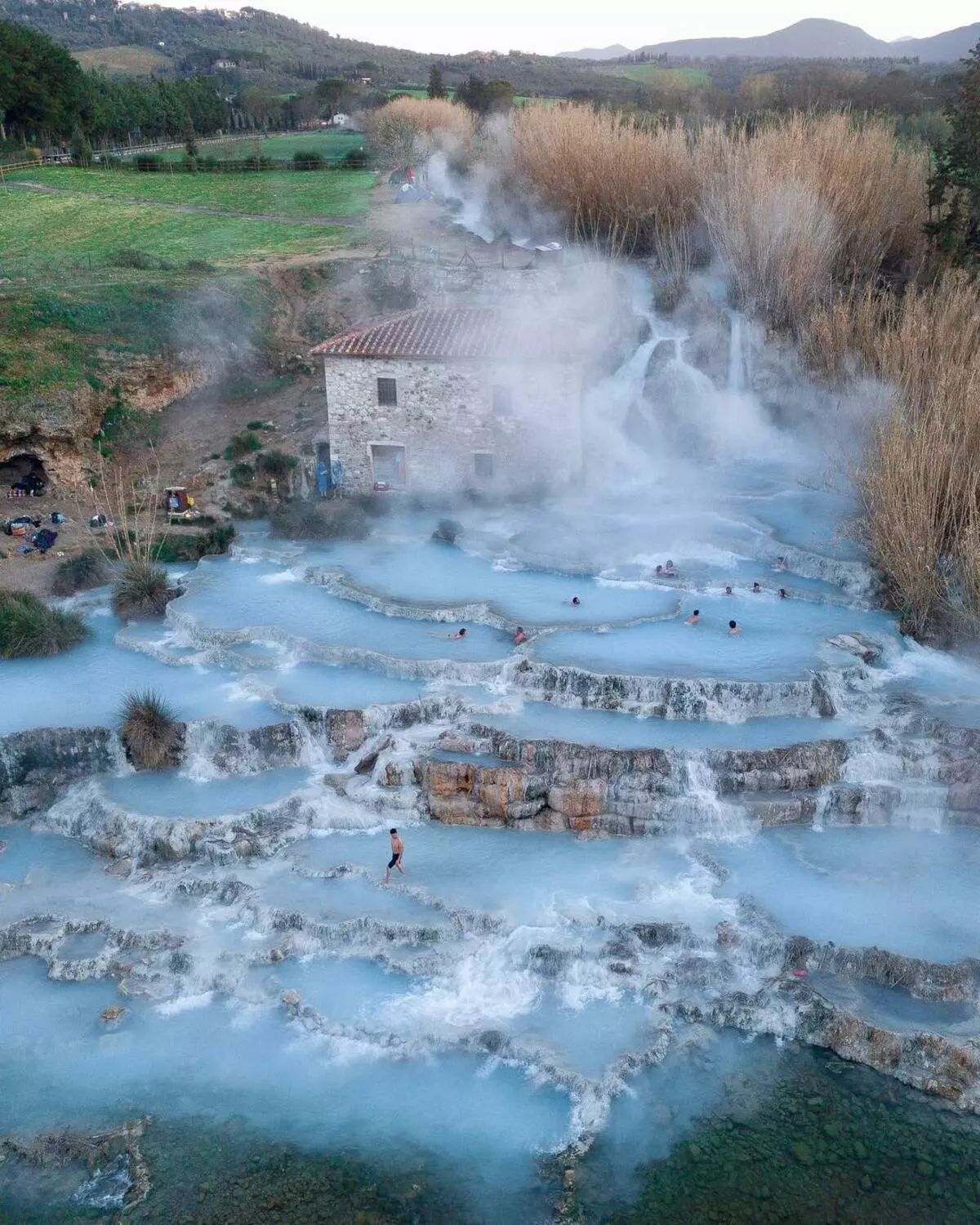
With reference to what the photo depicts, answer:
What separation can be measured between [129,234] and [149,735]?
2838 centimetres

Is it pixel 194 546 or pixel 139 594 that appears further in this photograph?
pixel 194 546

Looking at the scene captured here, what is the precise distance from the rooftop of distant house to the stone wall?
243 millimetres

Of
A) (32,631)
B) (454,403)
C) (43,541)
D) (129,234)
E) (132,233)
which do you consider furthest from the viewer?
(132,233)

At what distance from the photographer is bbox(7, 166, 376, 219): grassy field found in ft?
143

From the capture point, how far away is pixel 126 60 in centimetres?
10175

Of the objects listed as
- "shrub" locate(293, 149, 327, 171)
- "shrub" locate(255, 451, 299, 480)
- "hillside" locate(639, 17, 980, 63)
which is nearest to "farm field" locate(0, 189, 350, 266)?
"shrub" locate(293, 149, 327, 171)

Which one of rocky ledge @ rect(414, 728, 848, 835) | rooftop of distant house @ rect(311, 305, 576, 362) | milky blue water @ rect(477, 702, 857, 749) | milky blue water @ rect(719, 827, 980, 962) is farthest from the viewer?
rooftop of distant house @ rect(311, 305, 576, 362)

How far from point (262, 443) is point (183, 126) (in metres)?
42.0

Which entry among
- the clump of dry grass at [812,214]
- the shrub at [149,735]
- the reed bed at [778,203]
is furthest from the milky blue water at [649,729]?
the clump of dry grass at [812,214]

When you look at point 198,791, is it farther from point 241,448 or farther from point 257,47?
point 257,47

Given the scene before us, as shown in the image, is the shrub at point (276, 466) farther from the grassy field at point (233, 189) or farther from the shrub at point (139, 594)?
the grassy field at point (233, 189)

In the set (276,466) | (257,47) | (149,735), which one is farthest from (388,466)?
(257,47)

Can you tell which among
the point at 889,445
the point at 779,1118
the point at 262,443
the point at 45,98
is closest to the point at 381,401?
the point at 262,443

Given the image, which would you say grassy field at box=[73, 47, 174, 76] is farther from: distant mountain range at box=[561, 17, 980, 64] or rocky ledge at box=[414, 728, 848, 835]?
rocky ledge at box=[414, 728, 848, 835]
